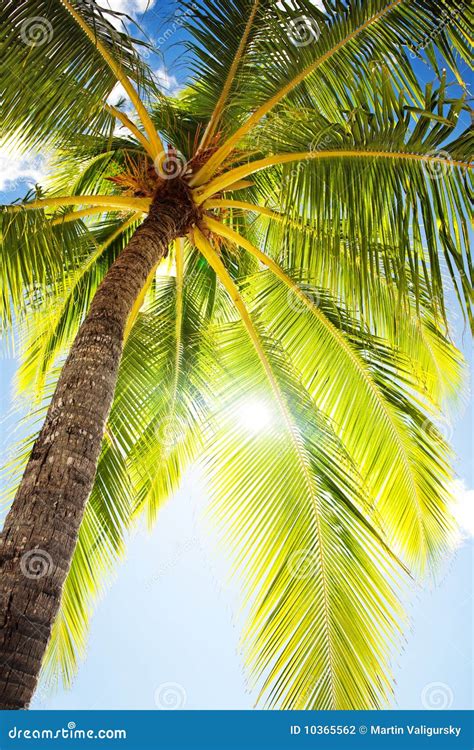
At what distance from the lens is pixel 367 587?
4.61 m

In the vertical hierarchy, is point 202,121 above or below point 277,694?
above

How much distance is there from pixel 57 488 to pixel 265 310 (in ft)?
10.9

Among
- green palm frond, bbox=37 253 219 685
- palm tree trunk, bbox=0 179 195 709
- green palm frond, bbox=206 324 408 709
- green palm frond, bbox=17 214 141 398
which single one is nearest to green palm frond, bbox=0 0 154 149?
palm tree trunk, bbox=0 179 195 709

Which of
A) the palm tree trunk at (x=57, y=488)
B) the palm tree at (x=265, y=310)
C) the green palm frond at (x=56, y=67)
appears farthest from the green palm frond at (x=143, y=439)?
the green palm frond at (x=56, y=67)

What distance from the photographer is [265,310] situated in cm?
551

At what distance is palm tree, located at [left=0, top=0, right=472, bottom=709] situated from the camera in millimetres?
3318

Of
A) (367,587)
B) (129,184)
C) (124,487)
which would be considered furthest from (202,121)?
(367,587)

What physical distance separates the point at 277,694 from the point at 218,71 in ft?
15.4

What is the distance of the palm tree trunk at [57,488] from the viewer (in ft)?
6.86

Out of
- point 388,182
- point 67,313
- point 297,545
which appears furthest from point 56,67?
point 297,545

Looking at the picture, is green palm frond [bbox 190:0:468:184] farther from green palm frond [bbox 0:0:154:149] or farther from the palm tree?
green palm frond [bbox 0:0:154:149]

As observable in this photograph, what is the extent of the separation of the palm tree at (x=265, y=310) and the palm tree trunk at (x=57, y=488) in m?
0.01

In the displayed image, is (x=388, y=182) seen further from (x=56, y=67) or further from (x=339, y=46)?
(x=56, y=67)

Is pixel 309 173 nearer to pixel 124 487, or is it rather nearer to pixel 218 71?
pixel 218 71
